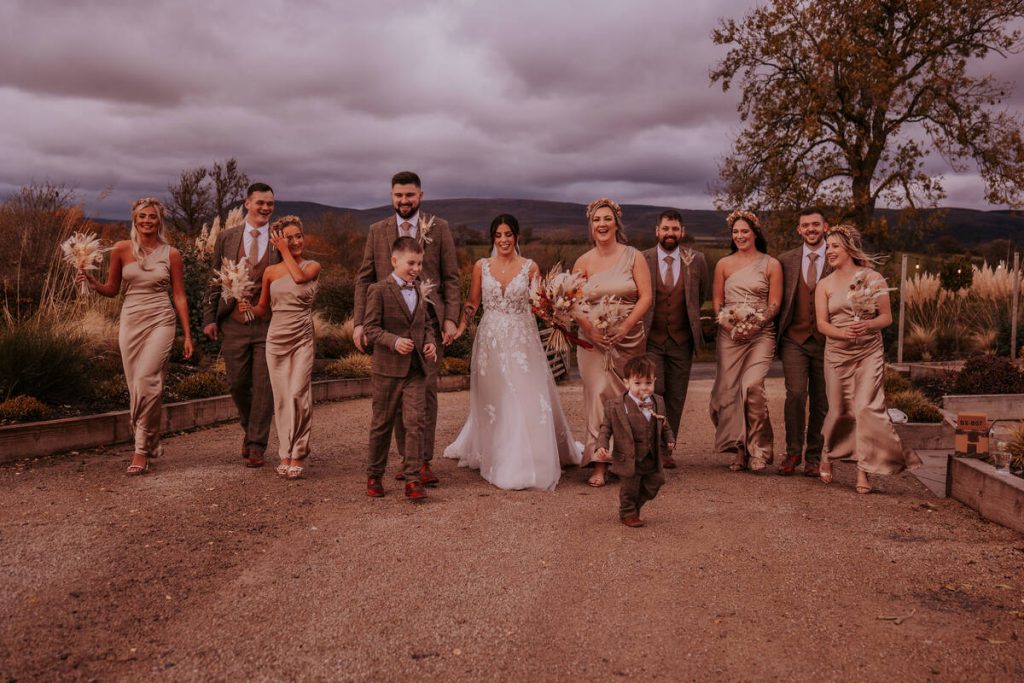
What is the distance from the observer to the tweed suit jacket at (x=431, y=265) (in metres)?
7.64

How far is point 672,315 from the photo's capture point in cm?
854

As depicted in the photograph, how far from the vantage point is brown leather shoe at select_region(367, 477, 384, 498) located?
7059 millimetres

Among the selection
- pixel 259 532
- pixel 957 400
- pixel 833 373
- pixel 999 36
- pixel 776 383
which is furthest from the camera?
pixel 999 36

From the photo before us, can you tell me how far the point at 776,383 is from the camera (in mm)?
18547

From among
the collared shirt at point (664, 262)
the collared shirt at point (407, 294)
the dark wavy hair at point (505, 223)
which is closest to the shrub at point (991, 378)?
the collared shirt at point (664, 262)

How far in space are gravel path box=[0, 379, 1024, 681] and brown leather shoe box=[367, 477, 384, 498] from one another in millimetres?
90

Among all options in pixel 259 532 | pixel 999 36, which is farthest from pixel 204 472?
pixel 999 36

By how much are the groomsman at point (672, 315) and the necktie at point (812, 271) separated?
1.00m

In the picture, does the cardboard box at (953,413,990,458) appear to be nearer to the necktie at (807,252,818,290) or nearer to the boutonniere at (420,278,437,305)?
the necktie at (807,252,818,290)

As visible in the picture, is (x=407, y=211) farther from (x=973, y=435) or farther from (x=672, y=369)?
(x=973, y=435)

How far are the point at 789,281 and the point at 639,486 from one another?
3.17m

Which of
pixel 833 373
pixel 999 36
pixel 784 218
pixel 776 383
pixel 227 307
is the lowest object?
pixel 776 383

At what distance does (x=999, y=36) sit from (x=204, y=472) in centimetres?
2553

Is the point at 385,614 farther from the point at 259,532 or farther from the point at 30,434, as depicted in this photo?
the point at 30,434
